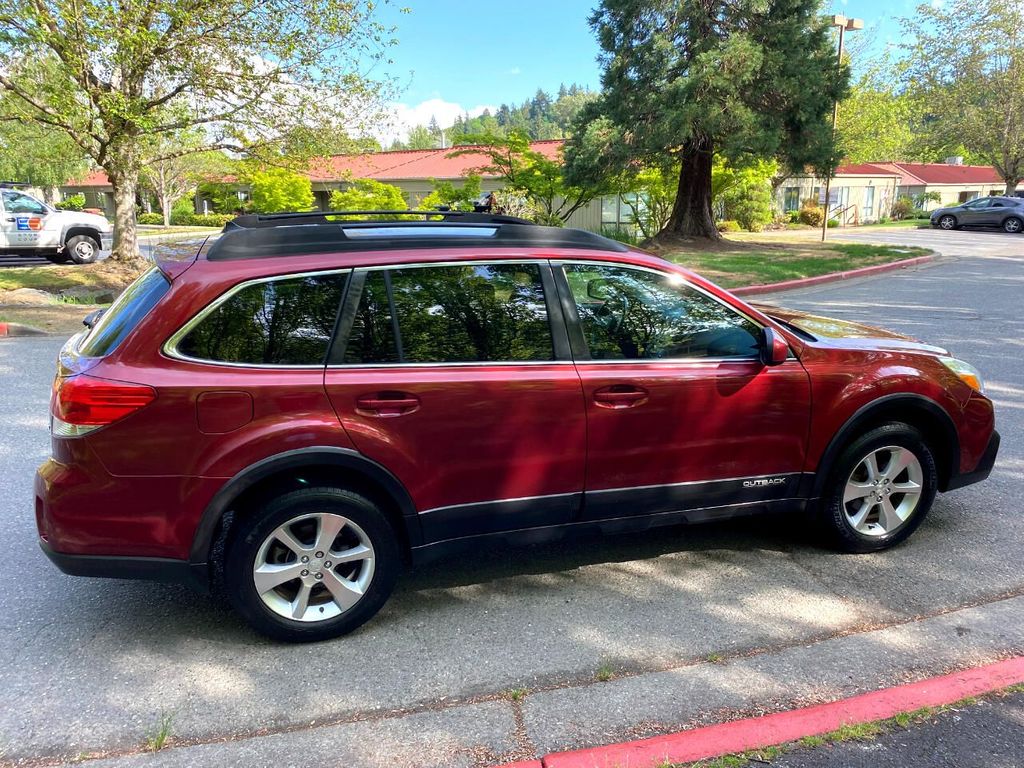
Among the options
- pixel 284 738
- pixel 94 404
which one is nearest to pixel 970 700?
pixel 284 738

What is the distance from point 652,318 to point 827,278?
13985 millimetres

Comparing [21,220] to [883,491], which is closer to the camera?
[883,491]

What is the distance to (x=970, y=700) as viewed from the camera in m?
2.85

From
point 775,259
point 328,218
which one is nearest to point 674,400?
point 328,218

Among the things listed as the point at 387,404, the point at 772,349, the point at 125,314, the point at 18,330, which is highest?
the point at 125,314

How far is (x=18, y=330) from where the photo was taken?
10.5 m

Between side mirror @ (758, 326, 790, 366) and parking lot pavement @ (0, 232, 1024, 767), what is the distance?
44.8 inches

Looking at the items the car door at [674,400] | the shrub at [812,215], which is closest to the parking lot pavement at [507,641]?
the car door at [674,400]

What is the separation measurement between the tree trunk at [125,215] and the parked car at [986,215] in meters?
36.1

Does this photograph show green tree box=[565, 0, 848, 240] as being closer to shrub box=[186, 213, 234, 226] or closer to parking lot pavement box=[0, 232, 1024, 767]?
parking lot pavement box=[0, 232, 1024, 767]

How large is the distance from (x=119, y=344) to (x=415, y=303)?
1228 millimetres

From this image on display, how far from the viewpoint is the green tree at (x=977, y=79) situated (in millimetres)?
39375

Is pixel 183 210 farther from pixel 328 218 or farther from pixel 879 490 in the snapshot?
pixel 879 490

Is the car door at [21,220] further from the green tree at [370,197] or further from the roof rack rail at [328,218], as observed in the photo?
the roof rack rail at [328,218]
